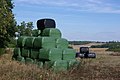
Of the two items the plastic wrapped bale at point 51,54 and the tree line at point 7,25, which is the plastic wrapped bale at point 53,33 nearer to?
the plastic wrapped bale at point 51,54

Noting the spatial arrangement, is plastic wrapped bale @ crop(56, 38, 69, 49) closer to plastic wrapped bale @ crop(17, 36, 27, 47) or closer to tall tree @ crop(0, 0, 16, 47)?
plastic wrapped bale @ crop(17, 36, 27, 47)

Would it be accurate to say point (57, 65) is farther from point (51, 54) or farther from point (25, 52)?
point (25, 52)

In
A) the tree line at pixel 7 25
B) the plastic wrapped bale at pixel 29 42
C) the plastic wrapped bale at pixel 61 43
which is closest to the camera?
the plastic wrapped bale at pixel 61 43

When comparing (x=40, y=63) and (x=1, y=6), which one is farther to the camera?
(x=1, y=6)

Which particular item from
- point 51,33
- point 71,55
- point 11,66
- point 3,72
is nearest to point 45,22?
point 51,33

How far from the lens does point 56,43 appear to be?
1853 centimetres

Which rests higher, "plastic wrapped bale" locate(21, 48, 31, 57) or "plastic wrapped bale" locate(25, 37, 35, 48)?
"plastic wrapped bale" locate(25, 37, 35, 48)

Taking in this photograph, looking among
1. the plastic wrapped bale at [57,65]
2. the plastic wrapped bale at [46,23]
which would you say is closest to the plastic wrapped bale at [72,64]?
the plastic wrapped bale at [57,65]

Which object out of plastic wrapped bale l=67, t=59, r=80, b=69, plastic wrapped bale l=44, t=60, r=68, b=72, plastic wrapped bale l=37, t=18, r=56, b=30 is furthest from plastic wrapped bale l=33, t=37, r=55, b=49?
plastic wrapped bale l=37, t=18, r=56, b=30

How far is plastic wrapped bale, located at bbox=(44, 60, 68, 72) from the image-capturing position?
55.8ft

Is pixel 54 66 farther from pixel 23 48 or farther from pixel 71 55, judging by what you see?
pixel 23 48

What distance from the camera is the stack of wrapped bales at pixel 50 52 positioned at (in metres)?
17.5

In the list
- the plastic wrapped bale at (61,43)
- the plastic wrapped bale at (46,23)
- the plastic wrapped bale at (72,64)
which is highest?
the plastic wrapped bale at (46,23)

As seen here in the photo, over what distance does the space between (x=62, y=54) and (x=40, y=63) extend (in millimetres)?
1294
